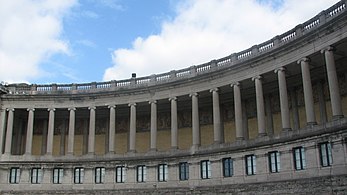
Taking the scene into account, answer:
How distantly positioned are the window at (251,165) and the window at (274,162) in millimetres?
2209

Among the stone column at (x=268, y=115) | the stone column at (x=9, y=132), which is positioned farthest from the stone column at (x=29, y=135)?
the stone column at (x=268, y=115)

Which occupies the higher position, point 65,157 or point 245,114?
point 245,114

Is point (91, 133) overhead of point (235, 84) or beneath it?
beneath

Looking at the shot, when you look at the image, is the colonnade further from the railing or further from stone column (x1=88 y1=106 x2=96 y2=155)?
the railing

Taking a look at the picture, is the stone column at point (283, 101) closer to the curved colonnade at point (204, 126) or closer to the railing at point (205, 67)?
the curved colonnade at point (204, 126)

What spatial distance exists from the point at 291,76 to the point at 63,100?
32.7 metres

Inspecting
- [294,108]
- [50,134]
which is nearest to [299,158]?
[294,108]

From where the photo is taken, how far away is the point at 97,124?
72750 mm

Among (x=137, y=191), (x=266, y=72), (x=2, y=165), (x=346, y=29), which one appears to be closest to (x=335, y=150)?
(x=346, y=29)

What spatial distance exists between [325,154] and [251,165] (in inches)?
398

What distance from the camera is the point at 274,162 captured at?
48.2 m

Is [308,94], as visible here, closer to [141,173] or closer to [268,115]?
[268,115]

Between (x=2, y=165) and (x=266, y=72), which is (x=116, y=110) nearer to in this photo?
(x=2, y=165)

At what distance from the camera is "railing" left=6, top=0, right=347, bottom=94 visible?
46438mm
